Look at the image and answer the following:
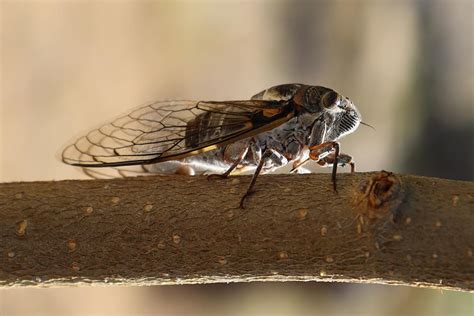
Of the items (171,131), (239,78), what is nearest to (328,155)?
(171,131)

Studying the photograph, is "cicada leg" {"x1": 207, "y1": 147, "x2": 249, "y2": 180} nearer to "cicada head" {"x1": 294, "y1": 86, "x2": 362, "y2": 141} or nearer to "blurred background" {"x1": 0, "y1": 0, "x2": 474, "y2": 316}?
"cicada head" {"x1": 294, "y1": 86, "x2": 362, "y2": 141}

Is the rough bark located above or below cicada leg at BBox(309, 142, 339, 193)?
below

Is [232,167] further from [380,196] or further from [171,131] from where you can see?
[380,196]

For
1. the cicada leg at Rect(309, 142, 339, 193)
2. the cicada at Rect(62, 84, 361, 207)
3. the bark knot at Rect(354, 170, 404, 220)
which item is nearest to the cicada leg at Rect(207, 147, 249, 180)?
the cicada at Rect(62, 84, 361, 207)

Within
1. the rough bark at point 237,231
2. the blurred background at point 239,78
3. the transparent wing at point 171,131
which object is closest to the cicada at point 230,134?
the transparent wing at point 171,131

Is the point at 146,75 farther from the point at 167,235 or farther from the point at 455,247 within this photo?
the point at 455,247
